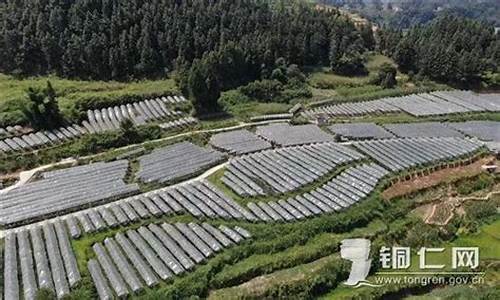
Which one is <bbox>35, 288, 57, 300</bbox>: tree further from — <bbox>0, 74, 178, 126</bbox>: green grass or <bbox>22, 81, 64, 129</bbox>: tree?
<bbox>0, 74, 178, 126</bbox>: green grass

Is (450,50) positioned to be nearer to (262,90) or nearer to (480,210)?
(262,90)

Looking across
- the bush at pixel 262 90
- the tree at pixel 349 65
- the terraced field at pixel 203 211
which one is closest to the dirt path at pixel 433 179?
the terraced field at pixel 203 211

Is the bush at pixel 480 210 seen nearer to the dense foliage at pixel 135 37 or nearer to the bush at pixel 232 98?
the bush at pixel 232 98

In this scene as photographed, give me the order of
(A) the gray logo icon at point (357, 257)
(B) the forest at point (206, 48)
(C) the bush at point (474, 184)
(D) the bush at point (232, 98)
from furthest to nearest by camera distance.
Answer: (B) the forest at point (206, 48) < (D) the bush at point (232, 98) < (C) the bush at point (474, 184) < (A) the gray logo icon at point (357, 257)

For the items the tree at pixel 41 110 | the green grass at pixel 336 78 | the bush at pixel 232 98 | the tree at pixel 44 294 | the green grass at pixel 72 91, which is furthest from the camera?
the green grass at pixel 336 78

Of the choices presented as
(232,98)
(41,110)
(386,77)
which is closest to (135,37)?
(232,98)

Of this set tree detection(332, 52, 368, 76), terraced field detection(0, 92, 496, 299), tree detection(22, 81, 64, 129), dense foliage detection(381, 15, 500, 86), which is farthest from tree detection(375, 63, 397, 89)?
tree detection(22, 81, 64, 129)
